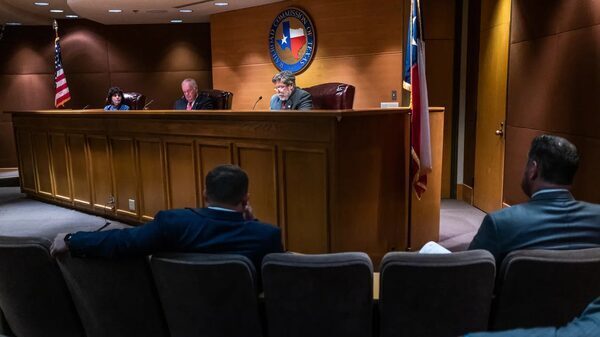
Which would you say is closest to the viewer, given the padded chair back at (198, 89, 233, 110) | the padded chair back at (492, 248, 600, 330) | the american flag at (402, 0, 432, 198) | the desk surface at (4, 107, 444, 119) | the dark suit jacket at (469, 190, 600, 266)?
the padded chair back at (492, 248, 600, 330)

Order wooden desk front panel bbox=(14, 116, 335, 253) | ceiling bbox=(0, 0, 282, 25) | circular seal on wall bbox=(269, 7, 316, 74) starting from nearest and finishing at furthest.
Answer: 1. wooden desk front panel bbox=(14, 116, 335, 253)
2. circular seal on wall bbox=(269, 7, 316, 74)
3. ceiling bbox=(0, 0, 282, 25)

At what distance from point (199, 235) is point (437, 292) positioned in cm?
83

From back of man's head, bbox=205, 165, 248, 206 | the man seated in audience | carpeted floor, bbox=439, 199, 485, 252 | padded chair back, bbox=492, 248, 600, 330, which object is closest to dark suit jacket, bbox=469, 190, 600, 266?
padded chair back, bbox=492, 248, 600, 330

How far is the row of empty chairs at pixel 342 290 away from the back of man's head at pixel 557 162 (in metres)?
0.31

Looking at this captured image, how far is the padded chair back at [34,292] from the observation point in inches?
72.7

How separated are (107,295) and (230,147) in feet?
6.85

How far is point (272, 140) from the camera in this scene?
350 cm

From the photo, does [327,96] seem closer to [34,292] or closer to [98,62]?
[34,292]

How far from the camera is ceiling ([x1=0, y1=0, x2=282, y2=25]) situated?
7.02m

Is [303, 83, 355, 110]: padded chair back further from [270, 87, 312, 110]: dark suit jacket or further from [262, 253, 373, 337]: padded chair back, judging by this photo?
[262, 253, 373, 337]: padded chair back

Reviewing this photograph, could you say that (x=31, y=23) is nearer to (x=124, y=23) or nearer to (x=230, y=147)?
(x=124, y=23)

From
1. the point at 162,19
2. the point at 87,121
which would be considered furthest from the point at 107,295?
the point at 162,19

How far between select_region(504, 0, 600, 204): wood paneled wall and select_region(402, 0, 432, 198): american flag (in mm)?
1109

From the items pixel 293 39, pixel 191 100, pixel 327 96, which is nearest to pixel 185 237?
pixel 327 96
